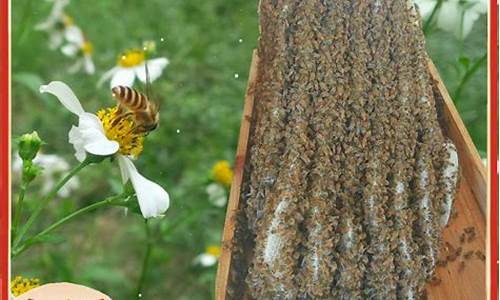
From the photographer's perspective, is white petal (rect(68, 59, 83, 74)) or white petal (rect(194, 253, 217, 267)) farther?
white petal (rect(68, 59, 83, 74))

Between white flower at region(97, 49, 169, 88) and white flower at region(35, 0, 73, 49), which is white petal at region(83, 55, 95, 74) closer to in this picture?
white flower at region(35, 0, 73, 49)

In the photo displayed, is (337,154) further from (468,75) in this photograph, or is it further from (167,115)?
(167,115)

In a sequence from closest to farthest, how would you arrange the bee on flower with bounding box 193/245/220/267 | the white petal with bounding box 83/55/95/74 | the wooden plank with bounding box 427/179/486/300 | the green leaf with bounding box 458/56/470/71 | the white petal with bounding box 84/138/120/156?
the white petal with bounding box 84/138/120/156, the wooden plank with bounding box 427/179/486/300, the green leaf with bounding box 458/56/470/71, the bee on flower with bounding box 193/245/220/267, the white petal with bounding box 83/55/95/74

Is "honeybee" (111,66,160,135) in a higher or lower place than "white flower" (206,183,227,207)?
higher

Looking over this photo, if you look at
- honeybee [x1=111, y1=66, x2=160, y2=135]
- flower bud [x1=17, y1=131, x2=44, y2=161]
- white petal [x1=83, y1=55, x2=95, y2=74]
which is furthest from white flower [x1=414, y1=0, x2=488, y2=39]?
white petal [x1=83, y1=55, x2=95, y2=74]

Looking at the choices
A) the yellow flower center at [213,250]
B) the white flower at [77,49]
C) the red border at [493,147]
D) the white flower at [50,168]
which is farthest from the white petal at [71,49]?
the red border at [493,147]

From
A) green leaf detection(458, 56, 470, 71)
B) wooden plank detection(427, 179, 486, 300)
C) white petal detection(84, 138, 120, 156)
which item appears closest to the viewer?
white petal detection(84, 138, 120, 156)

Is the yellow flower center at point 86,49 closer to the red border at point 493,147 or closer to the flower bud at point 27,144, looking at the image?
the flower bud at point 27,144

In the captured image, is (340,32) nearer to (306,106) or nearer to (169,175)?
(306,106)
